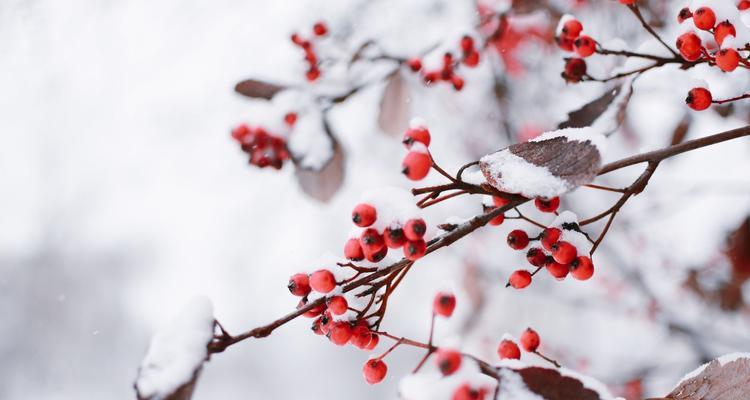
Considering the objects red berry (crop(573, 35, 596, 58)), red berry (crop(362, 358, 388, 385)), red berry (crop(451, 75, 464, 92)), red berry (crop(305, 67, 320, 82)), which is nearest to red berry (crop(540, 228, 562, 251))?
red berry (crop(362, 358, 388, 385))

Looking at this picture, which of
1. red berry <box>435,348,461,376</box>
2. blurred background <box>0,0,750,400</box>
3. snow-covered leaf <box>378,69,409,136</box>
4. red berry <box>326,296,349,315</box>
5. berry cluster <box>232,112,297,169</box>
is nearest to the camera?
red berry <box>435,348,461,376</box>

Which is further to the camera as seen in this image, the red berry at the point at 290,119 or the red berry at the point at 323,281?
the red berry at the point at 290,119

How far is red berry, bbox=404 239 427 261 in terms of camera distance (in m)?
0.49

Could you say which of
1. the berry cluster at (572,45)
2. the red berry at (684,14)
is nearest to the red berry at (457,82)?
the berry cluster at (572,45)

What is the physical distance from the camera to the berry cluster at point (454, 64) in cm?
102

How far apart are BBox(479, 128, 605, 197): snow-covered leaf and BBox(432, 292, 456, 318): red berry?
0.11 meters

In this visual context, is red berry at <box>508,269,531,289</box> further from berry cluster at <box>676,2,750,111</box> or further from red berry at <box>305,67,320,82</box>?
red berry at <box>305,67,320,82</box>

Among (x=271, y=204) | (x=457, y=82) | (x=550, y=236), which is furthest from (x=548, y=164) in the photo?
(x=271, y=204)

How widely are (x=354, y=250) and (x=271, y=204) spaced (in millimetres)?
3774

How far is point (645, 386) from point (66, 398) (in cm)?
417

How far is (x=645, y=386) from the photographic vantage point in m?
2.44

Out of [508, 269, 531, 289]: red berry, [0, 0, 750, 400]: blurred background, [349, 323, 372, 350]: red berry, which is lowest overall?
[0, 0, 750, 400]: blurred background

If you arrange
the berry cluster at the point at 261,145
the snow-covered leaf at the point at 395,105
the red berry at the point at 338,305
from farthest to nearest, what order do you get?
the snow-covered leaf at the point at 395,105 < the berry cluster at the point at 261,145 < the red berry at the point at 338,305

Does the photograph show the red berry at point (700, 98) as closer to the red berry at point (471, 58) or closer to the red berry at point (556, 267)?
the red berry at point (556, 267)
